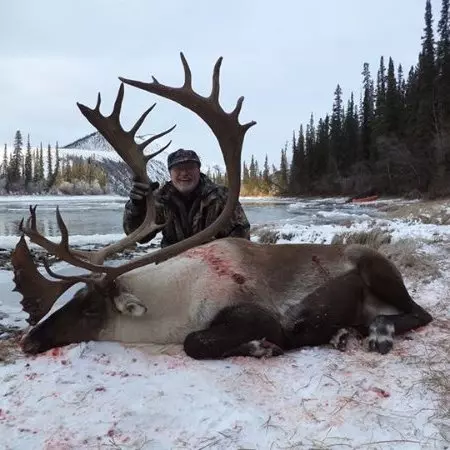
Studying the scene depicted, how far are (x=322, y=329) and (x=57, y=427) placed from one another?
2.06 m

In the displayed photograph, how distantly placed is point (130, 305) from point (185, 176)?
1.88 metres

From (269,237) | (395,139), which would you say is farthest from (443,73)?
(269,237)

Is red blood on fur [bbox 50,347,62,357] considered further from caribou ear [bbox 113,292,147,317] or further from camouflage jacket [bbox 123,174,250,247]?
camouflage jacket [bbox 123,174,250,247]

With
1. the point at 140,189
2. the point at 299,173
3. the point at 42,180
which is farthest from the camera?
the point at 42,180

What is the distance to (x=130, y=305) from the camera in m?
3.69

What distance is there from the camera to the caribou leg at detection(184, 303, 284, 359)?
341 cm

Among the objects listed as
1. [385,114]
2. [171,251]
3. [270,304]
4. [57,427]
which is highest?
[385,114]

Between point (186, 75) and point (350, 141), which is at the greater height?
point (350, 141)

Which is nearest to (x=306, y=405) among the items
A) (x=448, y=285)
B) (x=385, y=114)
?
(x=448, y=285)

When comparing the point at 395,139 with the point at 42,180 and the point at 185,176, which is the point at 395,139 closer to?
the point at 185,176

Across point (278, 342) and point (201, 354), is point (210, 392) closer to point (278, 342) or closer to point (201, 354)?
point (201, 354)

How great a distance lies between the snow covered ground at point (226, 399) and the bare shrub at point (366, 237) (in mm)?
5095

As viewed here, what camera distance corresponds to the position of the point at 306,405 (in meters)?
2.69

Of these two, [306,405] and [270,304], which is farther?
[270,304]
